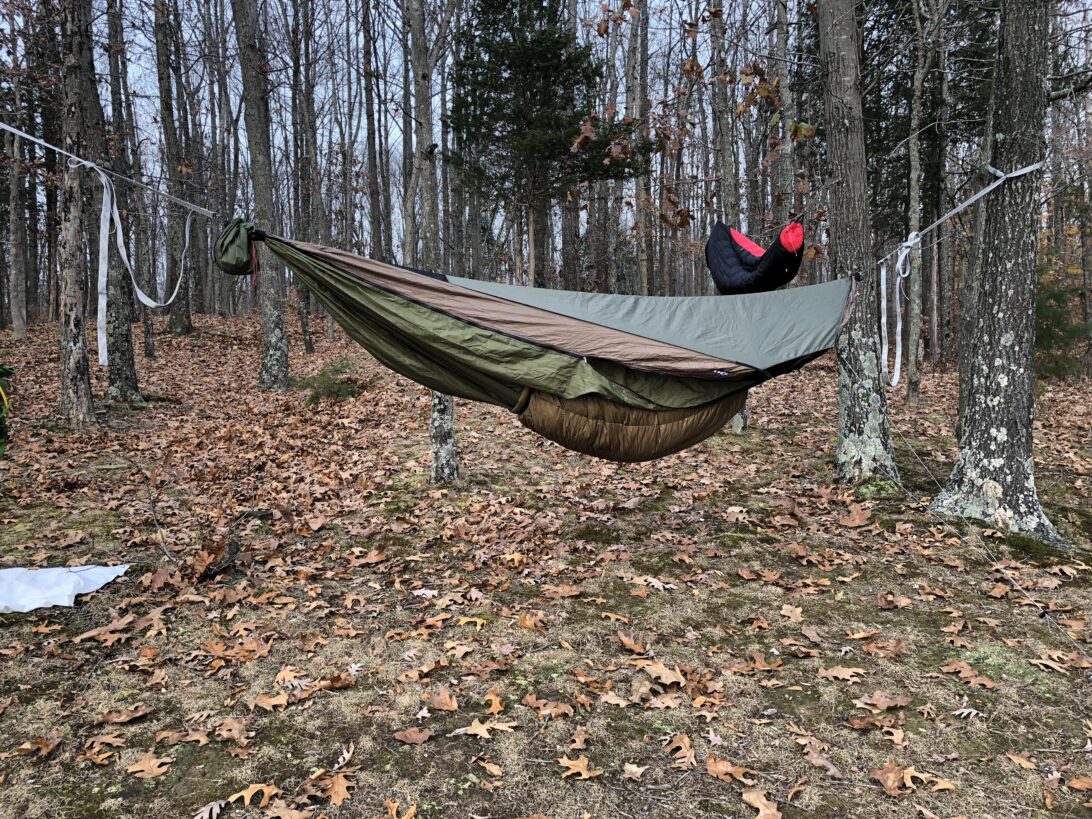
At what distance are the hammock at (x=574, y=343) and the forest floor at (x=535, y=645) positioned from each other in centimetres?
86

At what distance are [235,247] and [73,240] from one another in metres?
3.67

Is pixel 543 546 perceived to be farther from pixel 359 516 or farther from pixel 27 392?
pixel 27 392

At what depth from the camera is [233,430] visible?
588cm

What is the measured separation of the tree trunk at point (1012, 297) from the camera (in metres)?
3.51

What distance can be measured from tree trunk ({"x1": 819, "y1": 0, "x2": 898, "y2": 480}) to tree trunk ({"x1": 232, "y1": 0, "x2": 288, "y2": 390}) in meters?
6.23

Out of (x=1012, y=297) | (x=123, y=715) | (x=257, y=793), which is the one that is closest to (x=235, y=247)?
(x=123, y=715)

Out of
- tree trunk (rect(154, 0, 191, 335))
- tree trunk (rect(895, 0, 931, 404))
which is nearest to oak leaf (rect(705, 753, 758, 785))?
tree trunk (rect(895, 0, 931, 404))

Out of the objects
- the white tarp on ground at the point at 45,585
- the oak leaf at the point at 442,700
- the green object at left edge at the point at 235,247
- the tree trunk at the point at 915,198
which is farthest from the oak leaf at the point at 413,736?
the tree trunk at the point at 915,198

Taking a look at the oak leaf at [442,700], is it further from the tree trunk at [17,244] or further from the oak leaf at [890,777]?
the tree trunk at [17,244]

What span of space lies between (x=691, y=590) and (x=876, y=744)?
1.15m

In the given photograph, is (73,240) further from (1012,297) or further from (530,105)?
(1012,297)

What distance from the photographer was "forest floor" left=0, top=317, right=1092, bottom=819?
1.89 m

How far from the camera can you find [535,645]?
2654 millimetres

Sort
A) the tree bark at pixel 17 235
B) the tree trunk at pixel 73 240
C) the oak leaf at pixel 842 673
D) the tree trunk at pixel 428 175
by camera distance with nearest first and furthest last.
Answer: the oak leaf at pixel 842 673 < the tree trunk at pixel 428 175 < the tree trunk at pixel 73 240 < the tree bark at pixel 17 235
